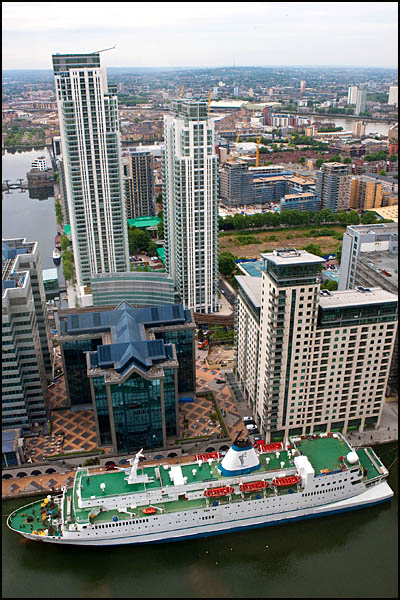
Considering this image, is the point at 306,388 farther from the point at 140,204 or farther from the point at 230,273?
the point at 140,204

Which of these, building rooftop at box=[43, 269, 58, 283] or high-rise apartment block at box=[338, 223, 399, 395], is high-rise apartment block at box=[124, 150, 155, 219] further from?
high-rise apartment block at box=[338, 223, 399, 395]

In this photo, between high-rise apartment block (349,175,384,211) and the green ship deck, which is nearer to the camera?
the green ship deck

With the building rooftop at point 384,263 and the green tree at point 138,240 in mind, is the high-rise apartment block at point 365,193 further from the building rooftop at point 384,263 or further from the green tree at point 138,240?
the building rooftop at point 384,263

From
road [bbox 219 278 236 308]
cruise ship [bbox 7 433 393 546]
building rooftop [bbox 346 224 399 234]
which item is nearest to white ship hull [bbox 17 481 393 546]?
cruise ship [bbox 7 433 393 546]

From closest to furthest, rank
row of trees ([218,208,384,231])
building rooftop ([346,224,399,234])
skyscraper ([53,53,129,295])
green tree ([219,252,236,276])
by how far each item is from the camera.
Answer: building rooftop ([346,224,399,234]) < skyscraper ([53,53,129,295]) < green tree ([219,252,236,276]) < row of trees ([218,208,384,231])

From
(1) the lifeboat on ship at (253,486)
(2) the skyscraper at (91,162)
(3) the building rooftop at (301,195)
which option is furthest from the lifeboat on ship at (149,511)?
(3) the building rooftop at (301,195)

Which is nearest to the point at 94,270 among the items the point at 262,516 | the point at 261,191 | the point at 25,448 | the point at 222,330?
the point at 222,330
